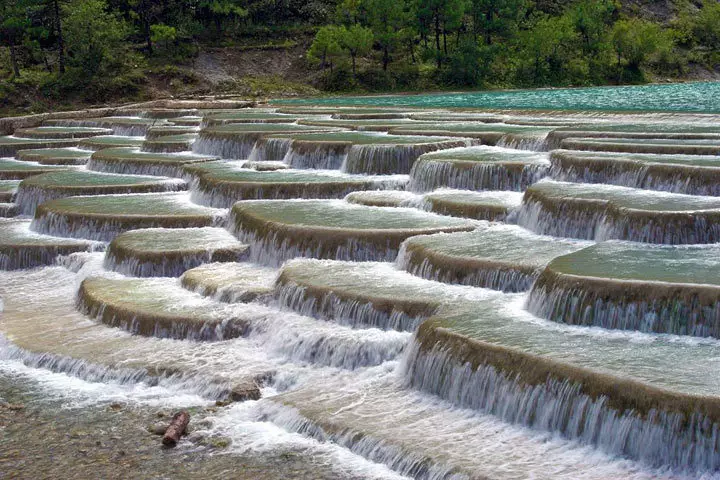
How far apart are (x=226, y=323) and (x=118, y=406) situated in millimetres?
2591

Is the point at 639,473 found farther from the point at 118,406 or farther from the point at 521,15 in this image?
the point at 521,15

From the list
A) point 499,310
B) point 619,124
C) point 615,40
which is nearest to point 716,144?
point 619,124

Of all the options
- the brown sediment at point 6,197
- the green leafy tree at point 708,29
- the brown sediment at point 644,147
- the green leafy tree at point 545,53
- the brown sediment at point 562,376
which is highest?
the green leafy tree at point 708,29

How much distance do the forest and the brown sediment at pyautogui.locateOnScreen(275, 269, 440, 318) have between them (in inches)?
1742

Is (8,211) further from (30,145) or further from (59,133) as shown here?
(59,133)

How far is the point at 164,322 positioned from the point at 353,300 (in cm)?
291

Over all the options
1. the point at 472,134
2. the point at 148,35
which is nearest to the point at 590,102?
the point at 472,134

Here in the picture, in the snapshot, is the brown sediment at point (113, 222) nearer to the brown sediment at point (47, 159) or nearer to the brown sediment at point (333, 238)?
the brown sediment at point (333, 238)

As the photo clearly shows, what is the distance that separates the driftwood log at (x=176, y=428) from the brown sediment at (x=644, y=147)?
499 inches

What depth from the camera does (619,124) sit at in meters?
27.0

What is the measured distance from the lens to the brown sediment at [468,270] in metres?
13.8

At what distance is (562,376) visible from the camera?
32.7 feet

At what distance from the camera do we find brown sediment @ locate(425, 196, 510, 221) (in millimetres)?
17672

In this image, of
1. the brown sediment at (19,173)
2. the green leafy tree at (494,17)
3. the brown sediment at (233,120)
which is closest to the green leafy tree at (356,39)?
the green leafy tree at (494,17)
